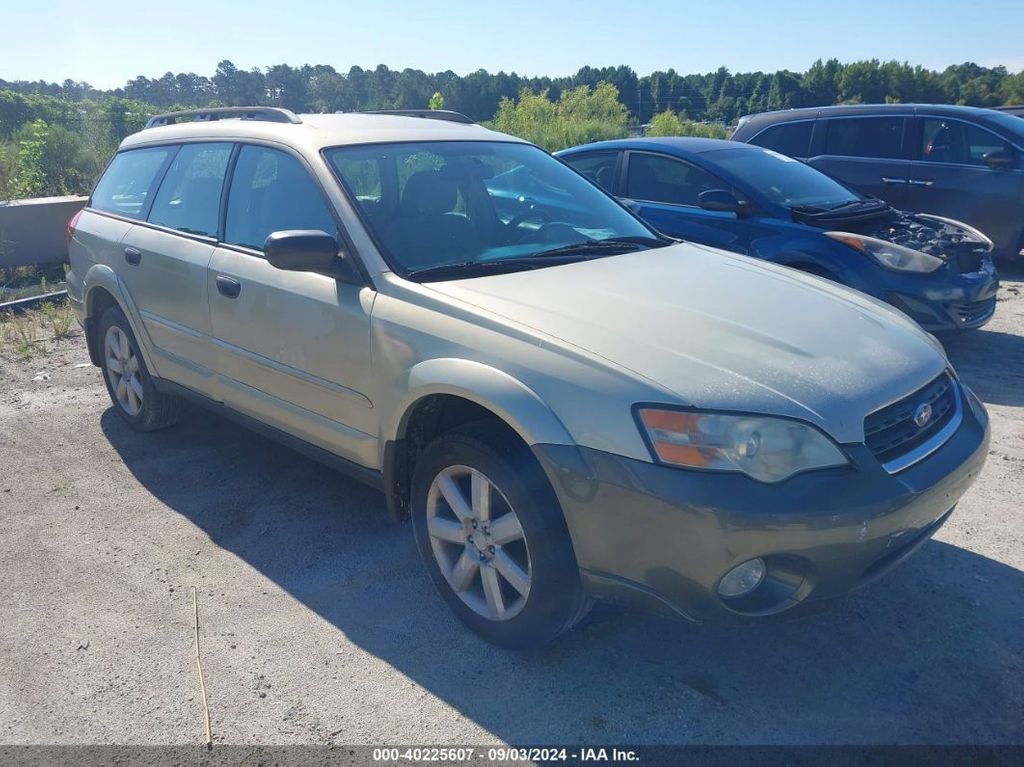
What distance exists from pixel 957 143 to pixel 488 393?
8090mm

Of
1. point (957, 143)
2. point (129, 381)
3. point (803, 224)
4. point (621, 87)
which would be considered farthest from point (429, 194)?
point (621, 87)

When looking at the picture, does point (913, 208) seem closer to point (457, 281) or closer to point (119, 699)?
point (457, 281)

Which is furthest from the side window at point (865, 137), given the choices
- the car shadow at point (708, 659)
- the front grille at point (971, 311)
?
the car shadow at point (708, 659)

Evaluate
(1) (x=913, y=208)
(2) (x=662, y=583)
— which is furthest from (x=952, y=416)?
(1) (x=913, y=208)

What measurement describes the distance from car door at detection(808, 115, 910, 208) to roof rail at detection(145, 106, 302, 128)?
6.53 metres

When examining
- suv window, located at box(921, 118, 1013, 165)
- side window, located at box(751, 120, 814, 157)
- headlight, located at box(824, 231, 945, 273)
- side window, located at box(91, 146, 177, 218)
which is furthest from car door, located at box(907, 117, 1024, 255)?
side window, located at box(91, 146, 177, 218)

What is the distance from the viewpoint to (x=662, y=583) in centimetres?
247

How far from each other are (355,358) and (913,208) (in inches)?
303

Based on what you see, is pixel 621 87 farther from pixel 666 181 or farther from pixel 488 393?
pixel 488 393

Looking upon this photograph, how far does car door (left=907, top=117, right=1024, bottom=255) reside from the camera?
8539 millimetres

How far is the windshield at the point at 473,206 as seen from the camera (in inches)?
135

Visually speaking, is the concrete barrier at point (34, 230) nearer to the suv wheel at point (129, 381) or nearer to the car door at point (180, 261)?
the suv wheel at point (129, 381)

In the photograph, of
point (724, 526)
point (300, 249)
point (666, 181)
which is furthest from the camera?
point (666, 181)

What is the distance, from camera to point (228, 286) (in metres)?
3.85
